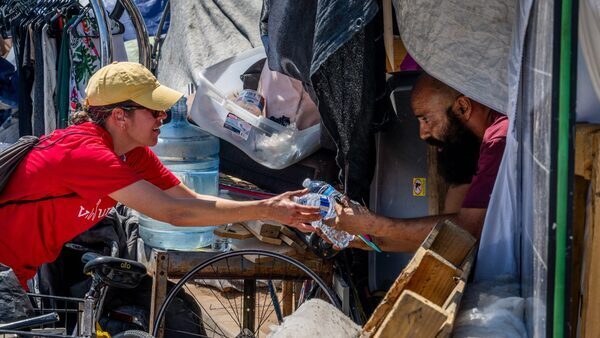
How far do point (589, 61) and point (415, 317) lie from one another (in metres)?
1.05

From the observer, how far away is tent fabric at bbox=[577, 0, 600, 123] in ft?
9.82

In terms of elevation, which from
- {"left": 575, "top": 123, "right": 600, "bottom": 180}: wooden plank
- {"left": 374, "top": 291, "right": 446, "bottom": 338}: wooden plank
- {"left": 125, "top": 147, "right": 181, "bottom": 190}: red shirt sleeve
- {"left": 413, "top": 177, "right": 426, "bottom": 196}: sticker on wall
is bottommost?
{"left": 374, "top": 291, "right": 446, "bottom": 338}: wooden plank

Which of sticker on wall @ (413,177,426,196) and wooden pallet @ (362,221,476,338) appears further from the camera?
sticker on wall @ (413,177,426,196)

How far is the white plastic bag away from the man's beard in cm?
90

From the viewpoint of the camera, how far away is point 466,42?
3.85 m

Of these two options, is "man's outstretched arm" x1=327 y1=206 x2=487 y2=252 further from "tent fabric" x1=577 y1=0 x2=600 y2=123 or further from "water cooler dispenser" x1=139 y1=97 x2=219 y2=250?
"water cooler dispenser" x1=139 y1=97 x2=219 y2=250

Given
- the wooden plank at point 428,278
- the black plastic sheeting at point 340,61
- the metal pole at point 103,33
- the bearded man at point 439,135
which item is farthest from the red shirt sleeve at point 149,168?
the metal pole at point 103,33

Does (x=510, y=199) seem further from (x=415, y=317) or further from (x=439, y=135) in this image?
(x=439, y=135)

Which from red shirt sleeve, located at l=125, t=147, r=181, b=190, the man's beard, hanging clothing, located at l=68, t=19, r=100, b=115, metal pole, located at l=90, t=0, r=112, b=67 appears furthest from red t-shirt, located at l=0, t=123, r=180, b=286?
hanging clothing, located at l=68, t=19, r=100, b=115

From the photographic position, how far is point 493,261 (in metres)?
3.71

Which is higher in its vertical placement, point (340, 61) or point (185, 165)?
point (340, 61)

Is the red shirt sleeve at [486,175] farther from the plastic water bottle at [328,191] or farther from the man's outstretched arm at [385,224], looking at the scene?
the plastic water bottle at [328,191]

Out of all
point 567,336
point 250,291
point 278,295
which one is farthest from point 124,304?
point 567,336

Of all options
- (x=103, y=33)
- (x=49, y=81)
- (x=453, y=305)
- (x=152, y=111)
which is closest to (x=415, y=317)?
(x=453, y=305)
